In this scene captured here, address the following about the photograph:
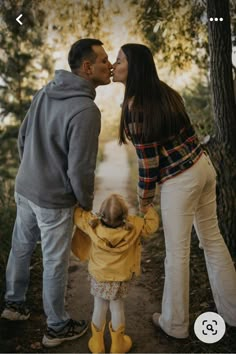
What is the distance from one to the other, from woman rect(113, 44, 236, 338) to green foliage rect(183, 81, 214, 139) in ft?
3.98

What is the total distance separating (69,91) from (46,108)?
12 centimetres

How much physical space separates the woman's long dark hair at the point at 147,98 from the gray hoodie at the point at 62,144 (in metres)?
0.15

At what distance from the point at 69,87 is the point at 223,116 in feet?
3.11

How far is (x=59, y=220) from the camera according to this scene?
5.74 feet

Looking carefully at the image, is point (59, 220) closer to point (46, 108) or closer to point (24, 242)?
point (24, 242)

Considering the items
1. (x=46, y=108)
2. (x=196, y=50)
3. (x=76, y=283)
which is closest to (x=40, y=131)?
(x=46, y=108)

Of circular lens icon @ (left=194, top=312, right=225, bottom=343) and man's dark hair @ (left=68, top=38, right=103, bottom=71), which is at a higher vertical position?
man's dark hair @ (left=68, top=38, right=103, bottom=71)

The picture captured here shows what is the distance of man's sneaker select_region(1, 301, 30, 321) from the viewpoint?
6.40ft

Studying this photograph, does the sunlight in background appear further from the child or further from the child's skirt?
the child's skirt

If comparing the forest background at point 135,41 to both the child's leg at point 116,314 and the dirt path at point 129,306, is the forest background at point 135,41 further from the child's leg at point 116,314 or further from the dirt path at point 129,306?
the child's leg at point 116,314

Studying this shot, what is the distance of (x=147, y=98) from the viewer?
5.31 feet

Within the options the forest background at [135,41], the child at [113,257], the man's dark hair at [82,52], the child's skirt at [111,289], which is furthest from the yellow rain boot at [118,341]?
the man's dark hair at [82,52]

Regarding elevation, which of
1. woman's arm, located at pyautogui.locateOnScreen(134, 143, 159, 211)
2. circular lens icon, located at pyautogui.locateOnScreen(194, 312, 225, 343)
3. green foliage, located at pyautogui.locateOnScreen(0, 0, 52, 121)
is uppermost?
green foliage, located at pyautogui.locateOnScreen(0, 0, 52, 121)

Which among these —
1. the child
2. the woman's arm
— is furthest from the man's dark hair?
the child
